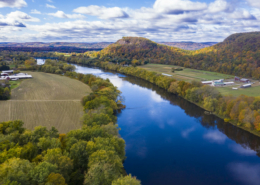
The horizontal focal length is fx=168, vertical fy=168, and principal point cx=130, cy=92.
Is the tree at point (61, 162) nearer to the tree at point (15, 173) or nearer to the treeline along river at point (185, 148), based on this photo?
the tree at point (15, 173)

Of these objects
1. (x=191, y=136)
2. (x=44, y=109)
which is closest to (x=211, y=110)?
(x=191, y=136)

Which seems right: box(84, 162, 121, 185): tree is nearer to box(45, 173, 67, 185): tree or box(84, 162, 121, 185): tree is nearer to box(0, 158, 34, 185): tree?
box(45, 173, 67, 185): tree

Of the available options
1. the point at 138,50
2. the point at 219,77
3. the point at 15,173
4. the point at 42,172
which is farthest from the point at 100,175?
the point at 138,50

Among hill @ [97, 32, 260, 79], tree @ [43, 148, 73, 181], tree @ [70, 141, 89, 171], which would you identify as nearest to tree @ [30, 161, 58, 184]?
tree @ [43, 148, 73, 181]

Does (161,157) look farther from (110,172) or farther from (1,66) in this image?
(1,66)

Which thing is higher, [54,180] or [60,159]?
[54,180]

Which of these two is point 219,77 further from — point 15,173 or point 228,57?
point 15,173

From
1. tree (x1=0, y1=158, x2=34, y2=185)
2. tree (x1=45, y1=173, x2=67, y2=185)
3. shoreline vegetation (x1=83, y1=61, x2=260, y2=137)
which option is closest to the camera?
tree (x1=0, y1=158, x2=34, y2=185)
